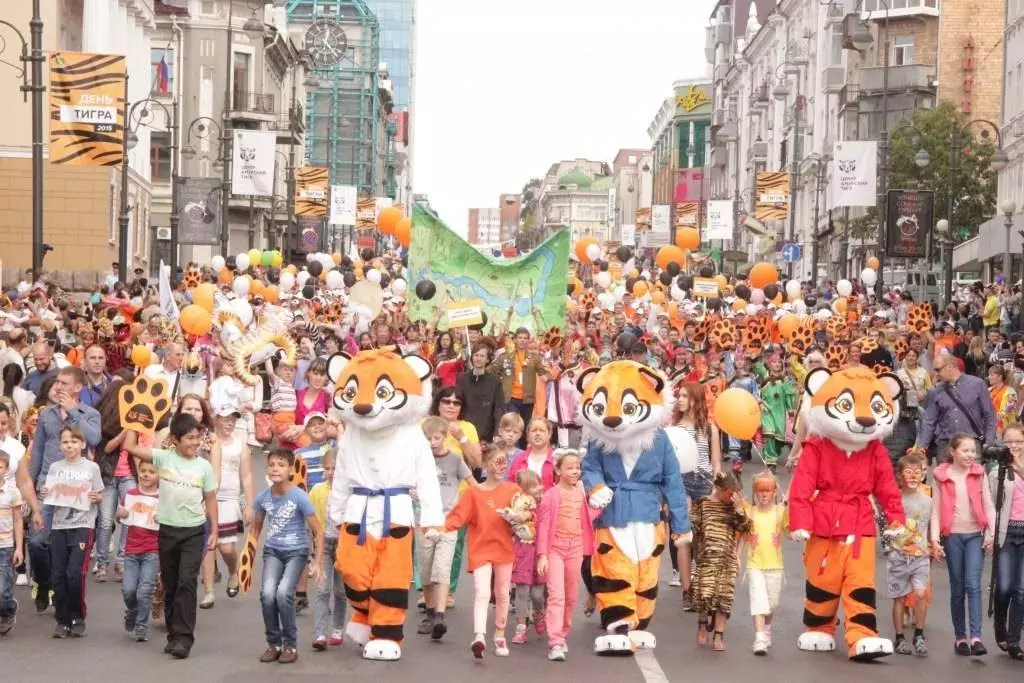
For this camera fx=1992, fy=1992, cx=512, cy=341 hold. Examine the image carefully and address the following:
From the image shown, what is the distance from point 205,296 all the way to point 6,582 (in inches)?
564

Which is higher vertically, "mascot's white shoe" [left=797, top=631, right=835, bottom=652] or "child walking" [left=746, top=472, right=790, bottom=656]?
"child walking" [left=746, top=472, right=790, bottom=656]

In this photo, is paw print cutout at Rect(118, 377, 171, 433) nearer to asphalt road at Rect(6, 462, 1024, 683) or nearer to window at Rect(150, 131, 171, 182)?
asphalt road at Rect(6, 462, 1024, 683)

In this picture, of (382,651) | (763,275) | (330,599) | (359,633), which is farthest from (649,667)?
(763,275)

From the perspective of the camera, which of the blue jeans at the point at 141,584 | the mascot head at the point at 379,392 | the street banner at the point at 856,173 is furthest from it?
the street banner at the point at 856,173

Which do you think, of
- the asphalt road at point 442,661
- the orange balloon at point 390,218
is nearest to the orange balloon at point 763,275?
the orange balloon at point 390,218

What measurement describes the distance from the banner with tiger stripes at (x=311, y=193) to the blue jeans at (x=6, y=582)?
142 ft

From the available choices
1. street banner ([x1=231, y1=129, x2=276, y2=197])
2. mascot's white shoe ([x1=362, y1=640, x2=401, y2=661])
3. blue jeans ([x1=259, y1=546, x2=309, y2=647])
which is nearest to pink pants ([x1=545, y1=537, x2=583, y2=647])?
mascot's white shoe ([x1=362, y1=640, x2=401, y2=661])

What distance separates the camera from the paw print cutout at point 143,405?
11812 mm

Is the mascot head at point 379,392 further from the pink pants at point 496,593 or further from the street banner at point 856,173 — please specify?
the street banner at point 856,173

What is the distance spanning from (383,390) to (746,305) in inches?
869

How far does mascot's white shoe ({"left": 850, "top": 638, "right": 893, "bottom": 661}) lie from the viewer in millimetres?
10844

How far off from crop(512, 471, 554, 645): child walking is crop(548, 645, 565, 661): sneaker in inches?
16.8

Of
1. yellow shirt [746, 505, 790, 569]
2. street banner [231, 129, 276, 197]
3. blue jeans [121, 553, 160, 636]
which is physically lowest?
blue jeans [121, 553, 160, 636]

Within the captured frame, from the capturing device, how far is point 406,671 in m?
10.3
